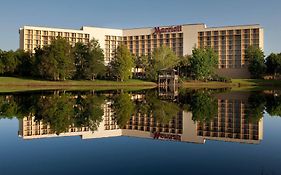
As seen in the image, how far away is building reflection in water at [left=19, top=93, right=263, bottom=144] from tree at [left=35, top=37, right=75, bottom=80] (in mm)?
61527

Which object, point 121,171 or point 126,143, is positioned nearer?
point 121,171

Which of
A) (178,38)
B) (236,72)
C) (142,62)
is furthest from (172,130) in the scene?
(178,38)

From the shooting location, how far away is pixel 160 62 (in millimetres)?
103312

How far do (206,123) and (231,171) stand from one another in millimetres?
11287

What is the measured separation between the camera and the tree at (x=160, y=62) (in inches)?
4013

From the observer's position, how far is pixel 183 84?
97875 mm

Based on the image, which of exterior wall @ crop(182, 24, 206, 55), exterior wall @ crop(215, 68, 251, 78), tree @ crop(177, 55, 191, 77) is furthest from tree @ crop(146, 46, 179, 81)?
exterior wall @ crop(215, 68, 251, 78)

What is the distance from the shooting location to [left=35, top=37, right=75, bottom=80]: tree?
274 feet

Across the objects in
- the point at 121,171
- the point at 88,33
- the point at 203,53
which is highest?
the point at 88,33

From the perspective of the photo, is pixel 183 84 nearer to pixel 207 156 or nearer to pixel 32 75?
pixel 32 75

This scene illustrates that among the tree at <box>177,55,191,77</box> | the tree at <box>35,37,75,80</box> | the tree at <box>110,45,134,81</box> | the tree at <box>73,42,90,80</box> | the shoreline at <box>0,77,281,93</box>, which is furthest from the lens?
the tree at <box>177,55,191,77</box>

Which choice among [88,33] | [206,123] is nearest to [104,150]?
[206,123]

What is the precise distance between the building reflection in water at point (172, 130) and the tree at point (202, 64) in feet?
254

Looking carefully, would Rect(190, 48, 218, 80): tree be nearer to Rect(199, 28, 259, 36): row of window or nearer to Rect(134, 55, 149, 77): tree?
Rect(134, 55, 149, 77): tree
